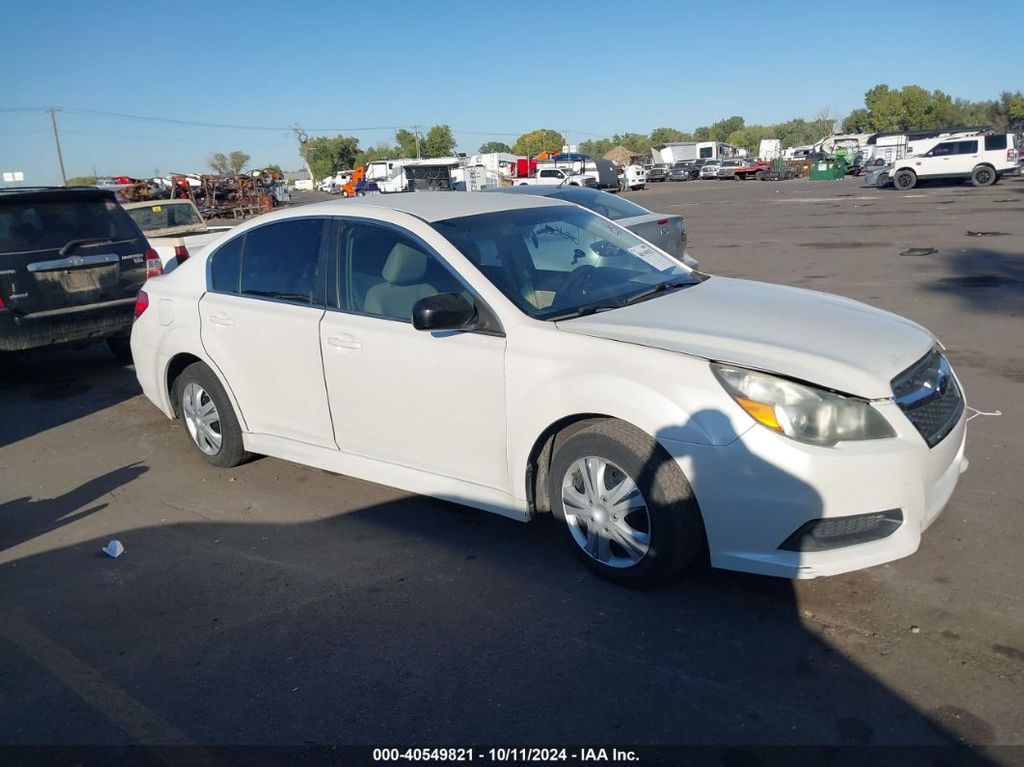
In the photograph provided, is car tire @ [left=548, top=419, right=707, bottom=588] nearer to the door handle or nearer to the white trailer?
the door handle

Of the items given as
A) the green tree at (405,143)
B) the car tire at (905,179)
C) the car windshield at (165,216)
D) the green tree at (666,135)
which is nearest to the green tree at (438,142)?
the green tree at (405,143)

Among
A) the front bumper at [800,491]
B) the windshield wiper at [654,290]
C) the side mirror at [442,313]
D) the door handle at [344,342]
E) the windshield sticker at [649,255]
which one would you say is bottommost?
the front bumper at [800,491]

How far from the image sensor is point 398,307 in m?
4.38

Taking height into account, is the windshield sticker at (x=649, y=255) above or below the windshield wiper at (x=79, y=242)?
below

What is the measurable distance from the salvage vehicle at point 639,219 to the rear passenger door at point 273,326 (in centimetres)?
404

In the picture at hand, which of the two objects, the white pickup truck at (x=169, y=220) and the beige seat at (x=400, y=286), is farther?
the white pickup truck at (x=169, y=220)

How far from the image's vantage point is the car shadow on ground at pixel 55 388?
23.6 ft

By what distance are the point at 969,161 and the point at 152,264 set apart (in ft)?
109

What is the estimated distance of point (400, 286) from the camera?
→ 174 inches

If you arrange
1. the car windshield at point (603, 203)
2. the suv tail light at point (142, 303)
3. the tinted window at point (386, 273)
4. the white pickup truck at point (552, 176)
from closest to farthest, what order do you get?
the tinted window at point (386, 273) → the suv tail light at point (142, 303) → the car windshield at point (603, 203) → the white pickup truck at point (552, 176)

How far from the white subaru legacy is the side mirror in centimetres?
1

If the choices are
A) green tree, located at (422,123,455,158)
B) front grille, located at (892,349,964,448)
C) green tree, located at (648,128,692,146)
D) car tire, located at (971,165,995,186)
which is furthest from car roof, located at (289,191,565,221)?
green tree, located at (648,128,692,146)

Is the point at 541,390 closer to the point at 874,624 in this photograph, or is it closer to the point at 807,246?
the point at 874,624

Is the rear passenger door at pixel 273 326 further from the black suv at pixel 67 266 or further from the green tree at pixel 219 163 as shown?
the green tree at pixel 219 163
